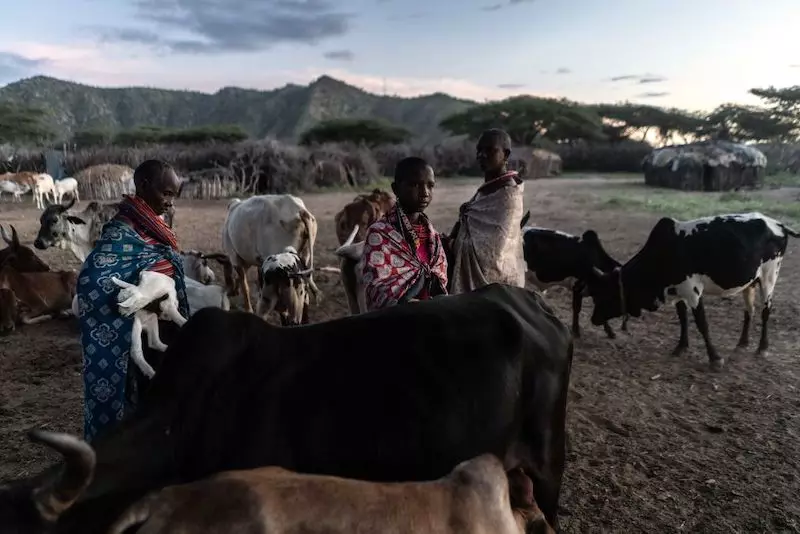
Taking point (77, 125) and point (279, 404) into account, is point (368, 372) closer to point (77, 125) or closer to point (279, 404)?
point (279, 404)

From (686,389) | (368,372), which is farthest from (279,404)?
(686,389)

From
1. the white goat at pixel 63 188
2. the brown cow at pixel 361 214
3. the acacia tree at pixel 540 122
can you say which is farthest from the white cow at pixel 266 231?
the acacia tree at pixel 540 122

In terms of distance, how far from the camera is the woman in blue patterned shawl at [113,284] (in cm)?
318

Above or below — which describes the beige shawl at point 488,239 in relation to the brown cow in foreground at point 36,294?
above

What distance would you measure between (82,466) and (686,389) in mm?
5394

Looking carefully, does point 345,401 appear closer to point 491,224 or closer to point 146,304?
point 146,304

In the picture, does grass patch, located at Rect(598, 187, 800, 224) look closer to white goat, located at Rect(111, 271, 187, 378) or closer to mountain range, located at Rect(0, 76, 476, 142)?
white goat, located at Rect(111, 271, 187, 378)

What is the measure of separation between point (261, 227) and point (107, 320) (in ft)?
16.7

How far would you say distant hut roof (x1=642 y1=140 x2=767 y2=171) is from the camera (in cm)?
2317

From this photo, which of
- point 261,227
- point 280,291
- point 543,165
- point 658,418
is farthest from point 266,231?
point 543,165

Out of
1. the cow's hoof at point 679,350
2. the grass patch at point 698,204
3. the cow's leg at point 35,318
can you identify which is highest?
the grass patch at point 698,204

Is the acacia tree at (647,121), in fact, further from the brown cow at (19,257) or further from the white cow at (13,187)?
the brown cow at (19,257)

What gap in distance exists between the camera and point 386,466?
230 cm

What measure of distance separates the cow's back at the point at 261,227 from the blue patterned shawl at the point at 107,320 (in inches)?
185
